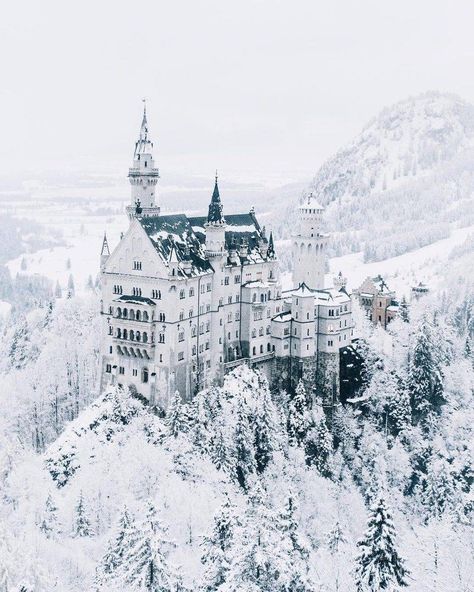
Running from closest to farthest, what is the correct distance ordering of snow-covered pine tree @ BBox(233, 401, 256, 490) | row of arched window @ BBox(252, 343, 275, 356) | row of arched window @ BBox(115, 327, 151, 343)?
snow-covered pine tree @ BBox(233, 401, 256, 490), row of arched window @ BBox(115, 327, 151, 343), row of arched window @ BBox(252, 343, 275, 356)

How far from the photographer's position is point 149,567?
54094mm

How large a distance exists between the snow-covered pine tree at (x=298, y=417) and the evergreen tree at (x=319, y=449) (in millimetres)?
978

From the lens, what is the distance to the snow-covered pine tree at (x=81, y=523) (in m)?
80.5

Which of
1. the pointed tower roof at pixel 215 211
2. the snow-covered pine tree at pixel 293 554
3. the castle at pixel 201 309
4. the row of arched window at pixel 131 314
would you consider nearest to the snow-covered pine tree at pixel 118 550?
the snow-covered pine tree at pixel 293 554

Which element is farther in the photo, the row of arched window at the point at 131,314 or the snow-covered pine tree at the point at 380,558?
the row of arched window at the point at 131,314

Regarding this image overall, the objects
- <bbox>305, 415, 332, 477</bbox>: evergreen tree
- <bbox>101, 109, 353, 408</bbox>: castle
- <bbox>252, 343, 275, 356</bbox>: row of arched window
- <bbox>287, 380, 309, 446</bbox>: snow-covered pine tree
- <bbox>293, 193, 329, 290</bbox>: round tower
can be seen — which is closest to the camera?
<bbox>101, 109, 353, 408</bbox>: castle

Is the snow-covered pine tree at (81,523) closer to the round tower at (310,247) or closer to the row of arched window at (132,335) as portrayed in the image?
the row of arched window at (132,335)

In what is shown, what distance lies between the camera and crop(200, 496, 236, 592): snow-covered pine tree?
53.0 meters

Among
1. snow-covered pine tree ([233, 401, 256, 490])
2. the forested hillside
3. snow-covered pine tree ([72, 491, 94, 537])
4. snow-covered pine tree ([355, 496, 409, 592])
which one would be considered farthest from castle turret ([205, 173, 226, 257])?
snow-covered pine tree ([355, 496, 409, 592])

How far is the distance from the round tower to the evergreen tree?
84.7ft

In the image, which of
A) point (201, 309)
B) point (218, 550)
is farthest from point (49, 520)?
point (201, 309)

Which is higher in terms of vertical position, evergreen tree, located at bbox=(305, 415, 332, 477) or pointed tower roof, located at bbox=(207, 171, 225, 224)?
pointed tower roof, located at bbox=(207, 171, 225, 224)

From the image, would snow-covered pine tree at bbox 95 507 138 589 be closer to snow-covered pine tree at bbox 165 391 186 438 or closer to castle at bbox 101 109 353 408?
snow-covered pine tree at bbox 165 391 186 438

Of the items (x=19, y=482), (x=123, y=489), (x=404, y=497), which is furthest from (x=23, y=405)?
(x=404, y=497)
